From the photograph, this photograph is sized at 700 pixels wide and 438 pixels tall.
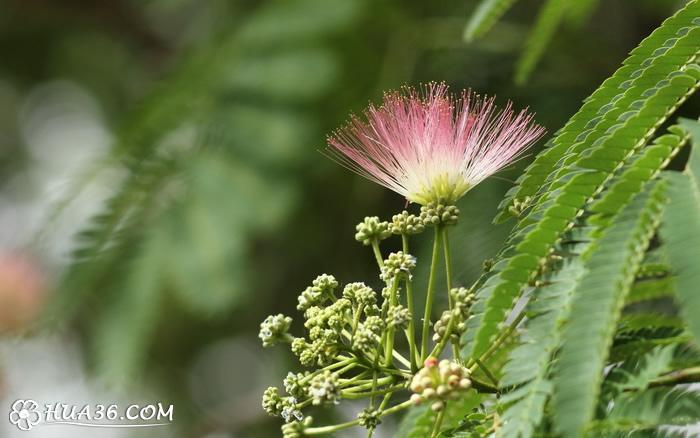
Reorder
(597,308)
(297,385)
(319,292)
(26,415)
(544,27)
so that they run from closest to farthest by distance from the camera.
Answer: (597,308) < (297,385) < (319,292) < (544,27) < (26,415)

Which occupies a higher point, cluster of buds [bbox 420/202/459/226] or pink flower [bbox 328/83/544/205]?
pink flower [bbox 328/83/544/205]

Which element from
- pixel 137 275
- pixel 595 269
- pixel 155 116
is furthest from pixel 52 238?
pixel 595 269

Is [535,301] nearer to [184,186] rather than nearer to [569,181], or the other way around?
[569,181]

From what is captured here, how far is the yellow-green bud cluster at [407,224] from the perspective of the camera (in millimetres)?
1317

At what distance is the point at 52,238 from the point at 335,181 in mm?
1172

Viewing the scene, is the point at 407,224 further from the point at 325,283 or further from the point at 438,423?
the point at 438,423

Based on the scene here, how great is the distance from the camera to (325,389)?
119cm

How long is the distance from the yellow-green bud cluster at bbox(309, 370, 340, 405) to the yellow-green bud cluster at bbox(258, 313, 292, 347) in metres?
0.14

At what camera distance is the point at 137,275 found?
2.81 meters

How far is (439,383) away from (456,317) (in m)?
0.11

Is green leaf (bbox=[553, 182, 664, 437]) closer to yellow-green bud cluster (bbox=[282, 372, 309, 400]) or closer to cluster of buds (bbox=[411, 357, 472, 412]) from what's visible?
cluster of buds (bbox=[411, 357, 472, 412])

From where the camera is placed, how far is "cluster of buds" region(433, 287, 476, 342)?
1188 mm

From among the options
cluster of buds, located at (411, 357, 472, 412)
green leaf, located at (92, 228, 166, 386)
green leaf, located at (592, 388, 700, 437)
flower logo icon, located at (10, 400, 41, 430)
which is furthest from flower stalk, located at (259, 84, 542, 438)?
green leaf, located at (92, 228, 166, 386)

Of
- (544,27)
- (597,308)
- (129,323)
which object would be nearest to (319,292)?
(597,308)
